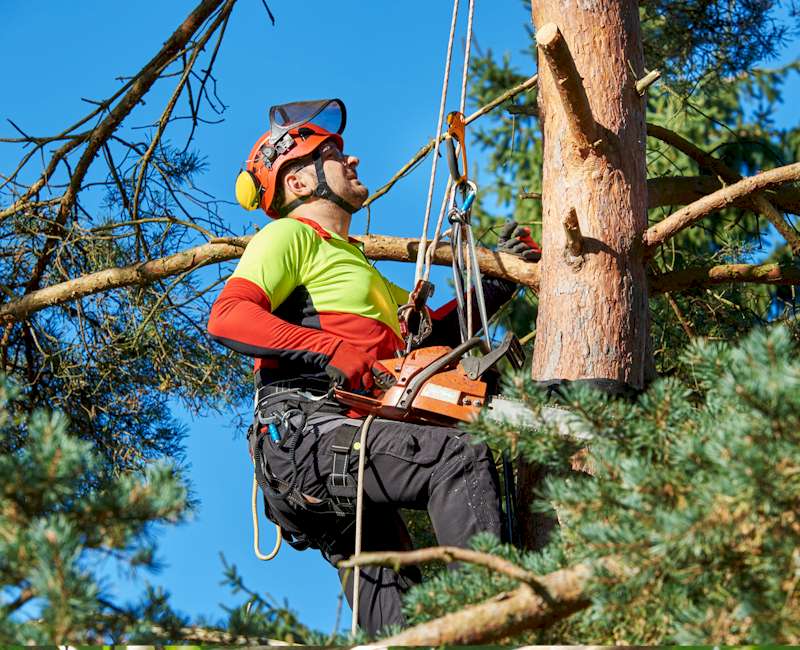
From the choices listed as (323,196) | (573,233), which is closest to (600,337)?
(573,233)

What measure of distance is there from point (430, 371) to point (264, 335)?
1.82ft

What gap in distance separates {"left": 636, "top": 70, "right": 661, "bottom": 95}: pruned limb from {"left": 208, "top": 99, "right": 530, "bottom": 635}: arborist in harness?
2.33ft

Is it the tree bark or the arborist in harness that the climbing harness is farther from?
the tree bark

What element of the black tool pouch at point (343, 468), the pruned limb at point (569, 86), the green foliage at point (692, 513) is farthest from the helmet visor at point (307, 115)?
the green foliage at point (692, 513)

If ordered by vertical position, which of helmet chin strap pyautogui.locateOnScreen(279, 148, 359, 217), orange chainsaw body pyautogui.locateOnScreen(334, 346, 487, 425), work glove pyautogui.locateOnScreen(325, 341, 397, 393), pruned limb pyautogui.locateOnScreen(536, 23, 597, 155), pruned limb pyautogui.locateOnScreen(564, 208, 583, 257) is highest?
helmet chin strap pyautogui.locateOnScreen(279, 148, 359, 217)

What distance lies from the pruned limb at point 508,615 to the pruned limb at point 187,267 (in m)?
2.20

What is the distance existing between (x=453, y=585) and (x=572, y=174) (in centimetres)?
199

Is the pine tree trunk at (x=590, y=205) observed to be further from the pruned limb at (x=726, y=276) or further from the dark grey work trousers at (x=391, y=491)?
the pruned limb at (x=726, y=276)

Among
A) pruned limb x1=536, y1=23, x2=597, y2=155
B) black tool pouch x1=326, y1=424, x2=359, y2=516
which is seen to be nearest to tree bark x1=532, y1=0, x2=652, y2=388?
pruned limb x1=536, y1=23, x2=597, y2=155

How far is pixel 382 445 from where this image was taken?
3.02m

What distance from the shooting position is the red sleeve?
10.6 feet

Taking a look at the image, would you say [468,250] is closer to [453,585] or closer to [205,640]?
[453,585]

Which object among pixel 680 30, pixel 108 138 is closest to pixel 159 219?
pixel 108 138

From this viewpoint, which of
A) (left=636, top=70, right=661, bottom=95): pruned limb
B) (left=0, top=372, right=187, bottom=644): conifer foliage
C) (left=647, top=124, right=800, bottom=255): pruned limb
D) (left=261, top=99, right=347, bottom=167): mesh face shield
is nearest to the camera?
(left=0, top=372, right=187, bottom=644): conifer foliage
